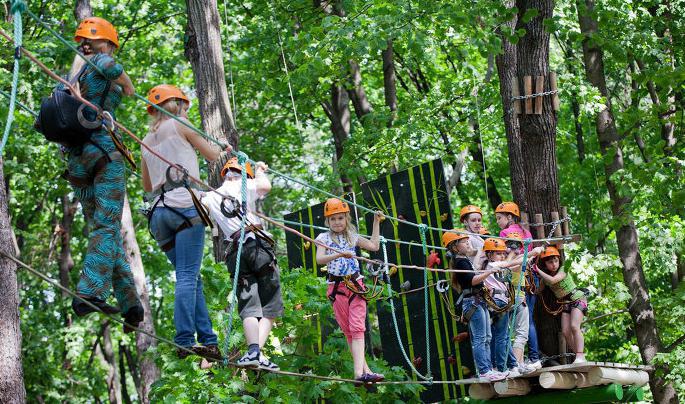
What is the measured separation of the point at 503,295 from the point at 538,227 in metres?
1.49

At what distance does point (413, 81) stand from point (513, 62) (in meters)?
8.91

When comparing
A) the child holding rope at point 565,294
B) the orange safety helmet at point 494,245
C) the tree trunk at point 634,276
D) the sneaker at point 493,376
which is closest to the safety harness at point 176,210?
the orange safety helmet at point 494,245

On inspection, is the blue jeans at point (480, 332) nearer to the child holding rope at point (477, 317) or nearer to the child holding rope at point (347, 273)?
the child holding rope at point (477, 317)

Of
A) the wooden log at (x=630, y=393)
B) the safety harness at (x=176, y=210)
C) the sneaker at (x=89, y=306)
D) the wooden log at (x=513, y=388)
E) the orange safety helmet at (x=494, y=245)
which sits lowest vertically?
the wooden log at (x=630, y=393)

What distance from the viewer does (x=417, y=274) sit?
33.3 ft

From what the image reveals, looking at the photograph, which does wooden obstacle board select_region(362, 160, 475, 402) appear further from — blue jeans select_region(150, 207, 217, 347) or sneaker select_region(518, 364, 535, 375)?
blue jeans select_region(150, 207, 217, 347)

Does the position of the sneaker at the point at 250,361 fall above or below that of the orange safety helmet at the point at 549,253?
below

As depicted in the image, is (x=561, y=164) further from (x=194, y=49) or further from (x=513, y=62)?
(x=194, y=49)

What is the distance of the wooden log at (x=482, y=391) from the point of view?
350 inches

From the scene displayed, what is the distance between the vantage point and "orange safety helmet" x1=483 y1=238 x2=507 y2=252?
8203 mm

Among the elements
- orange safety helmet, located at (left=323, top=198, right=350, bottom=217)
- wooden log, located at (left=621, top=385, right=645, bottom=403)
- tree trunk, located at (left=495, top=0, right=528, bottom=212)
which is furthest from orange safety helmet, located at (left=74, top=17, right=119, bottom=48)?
wooden log, located at (left=621, top=385, right=645, bottom=403)

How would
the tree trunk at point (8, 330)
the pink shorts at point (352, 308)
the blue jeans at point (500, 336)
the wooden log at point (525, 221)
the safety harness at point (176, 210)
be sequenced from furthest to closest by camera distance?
1. the wooden log at point (525, 221)
2. the tree trunk at point (8, 330)
3. the blue jeans at point (500, 336)
4. the pink shorts at point (352, 308)
5. the safety harness at point (176, 210)

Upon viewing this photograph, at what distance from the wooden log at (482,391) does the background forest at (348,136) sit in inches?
25.1

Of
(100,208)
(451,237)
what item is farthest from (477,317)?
(100,208)
